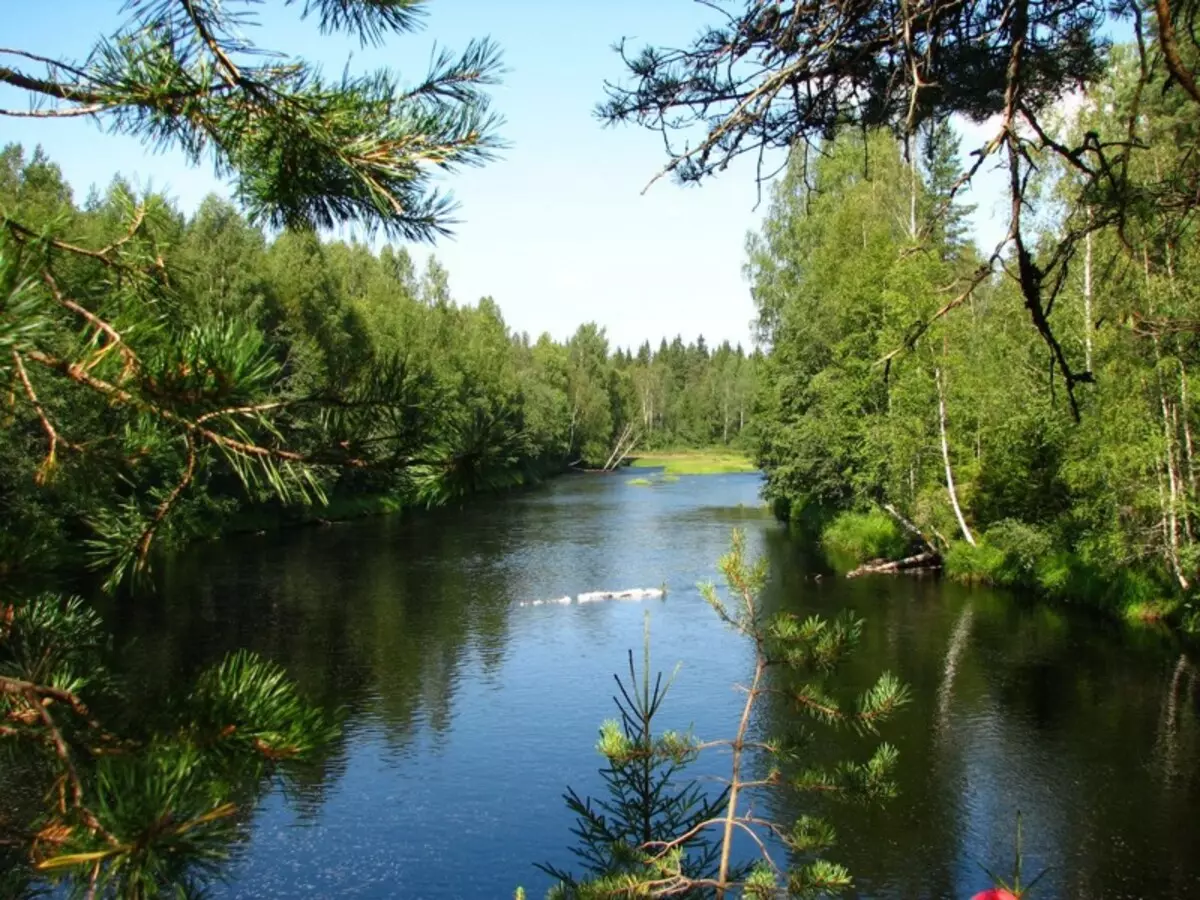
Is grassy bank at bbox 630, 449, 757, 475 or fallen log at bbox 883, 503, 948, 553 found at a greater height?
grassy bank at bbox 630, 449, 757, 475

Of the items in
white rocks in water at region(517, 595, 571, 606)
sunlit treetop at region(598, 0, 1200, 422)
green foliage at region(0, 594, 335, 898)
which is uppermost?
sunlit treetop at region(598, 0, 1200, 422)

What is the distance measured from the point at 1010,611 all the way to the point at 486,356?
42.7 metres

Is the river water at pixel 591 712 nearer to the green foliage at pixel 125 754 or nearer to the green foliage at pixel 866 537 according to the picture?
the green foliage at pixel 125 754

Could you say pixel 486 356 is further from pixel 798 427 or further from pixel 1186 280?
pixel 1186 280

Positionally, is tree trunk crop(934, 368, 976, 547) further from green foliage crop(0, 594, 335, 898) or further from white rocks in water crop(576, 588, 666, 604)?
green foliage crop(0, 594, 335, 898)

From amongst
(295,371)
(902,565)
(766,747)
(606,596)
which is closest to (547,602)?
(606,596)

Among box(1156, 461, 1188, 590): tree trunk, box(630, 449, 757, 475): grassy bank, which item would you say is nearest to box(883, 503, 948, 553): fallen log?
box(1156, 461, 1188, 590): tree trunk

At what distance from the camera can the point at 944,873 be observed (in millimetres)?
10312

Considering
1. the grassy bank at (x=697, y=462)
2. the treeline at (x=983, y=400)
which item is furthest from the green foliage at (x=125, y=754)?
the grassy bank at (x=697, y=462)

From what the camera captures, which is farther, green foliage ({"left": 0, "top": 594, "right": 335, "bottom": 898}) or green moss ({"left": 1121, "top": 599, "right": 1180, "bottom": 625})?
green moss ({"left": 1121, "top": 599, "right": 1180, "bottom": 625})

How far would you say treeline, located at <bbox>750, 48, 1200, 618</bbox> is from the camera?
17.2 m

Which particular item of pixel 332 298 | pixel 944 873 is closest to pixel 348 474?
pixel 944 873

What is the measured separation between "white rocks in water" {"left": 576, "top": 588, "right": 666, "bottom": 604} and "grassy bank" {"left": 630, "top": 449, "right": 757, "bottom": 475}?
38612 millimetres

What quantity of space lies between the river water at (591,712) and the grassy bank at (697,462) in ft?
131
